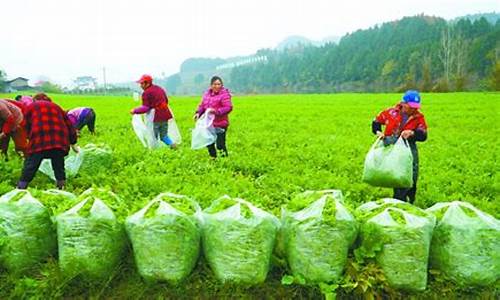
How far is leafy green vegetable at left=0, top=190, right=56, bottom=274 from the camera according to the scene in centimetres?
335

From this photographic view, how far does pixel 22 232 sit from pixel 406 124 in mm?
3823

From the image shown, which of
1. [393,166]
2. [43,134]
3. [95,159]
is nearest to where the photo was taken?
[393,166]

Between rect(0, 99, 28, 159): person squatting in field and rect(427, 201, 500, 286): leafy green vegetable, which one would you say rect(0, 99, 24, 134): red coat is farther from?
rect(427, 201, 500, 286): leafy green vegetable

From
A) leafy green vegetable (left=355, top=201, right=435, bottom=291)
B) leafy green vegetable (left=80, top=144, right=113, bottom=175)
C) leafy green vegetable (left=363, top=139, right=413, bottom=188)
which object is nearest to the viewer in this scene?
leafy green vegetable (left=355, top=201, right=435, bottom=291)

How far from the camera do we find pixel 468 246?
3260 millimetres

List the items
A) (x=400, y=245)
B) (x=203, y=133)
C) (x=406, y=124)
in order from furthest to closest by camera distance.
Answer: (x=203, y=133) < (x=406, y=124) < (x=400, y=245)

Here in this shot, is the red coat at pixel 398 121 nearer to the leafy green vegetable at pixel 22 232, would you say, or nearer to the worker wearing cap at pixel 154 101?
the leafy green vegetable at pixel 22 232

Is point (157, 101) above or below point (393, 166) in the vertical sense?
above

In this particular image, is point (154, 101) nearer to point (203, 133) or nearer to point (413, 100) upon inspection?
point (203, 133)

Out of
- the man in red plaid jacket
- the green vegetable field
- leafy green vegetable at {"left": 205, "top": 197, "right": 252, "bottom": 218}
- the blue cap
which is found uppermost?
the blue cap

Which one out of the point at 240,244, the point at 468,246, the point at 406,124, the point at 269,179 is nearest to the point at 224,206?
the point at 240,244

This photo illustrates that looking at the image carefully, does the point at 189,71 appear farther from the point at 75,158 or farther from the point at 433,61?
the point at 75,158

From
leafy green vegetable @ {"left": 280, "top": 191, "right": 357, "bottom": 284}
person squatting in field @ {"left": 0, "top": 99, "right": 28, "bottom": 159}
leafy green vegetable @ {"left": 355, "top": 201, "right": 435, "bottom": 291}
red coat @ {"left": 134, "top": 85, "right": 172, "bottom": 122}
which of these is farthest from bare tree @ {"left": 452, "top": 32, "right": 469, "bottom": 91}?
leafy green vegetable @ {"left": 280, "top": 191, "right": 357, "bottom": 284}

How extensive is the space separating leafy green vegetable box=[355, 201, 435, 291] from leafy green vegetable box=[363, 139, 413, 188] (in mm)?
1409
